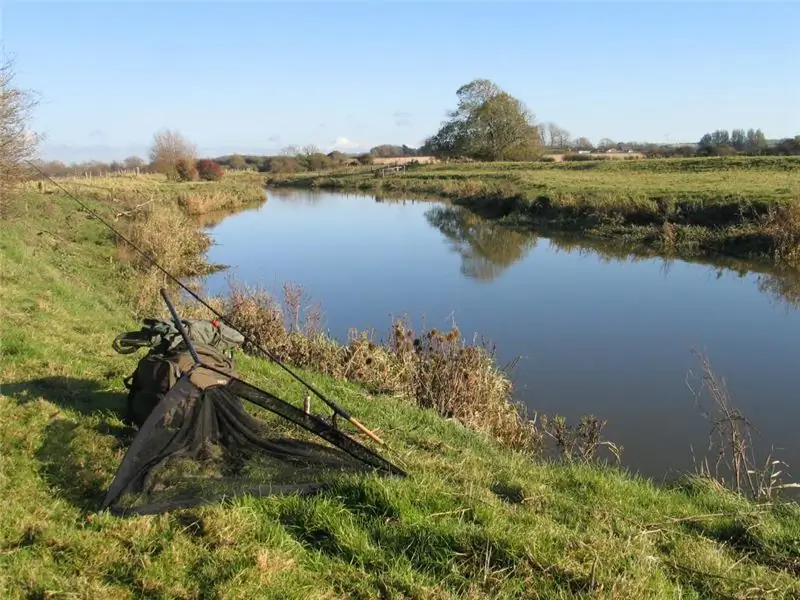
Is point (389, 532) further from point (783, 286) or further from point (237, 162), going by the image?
point (237, 162)

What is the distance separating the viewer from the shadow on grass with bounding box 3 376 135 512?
12.6 feet

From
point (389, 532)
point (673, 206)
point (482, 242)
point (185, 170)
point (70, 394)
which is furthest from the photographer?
point (185, 170)

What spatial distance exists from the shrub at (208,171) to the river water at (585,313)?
32242mm

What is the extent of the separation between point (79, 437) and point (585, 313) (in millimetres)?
11344

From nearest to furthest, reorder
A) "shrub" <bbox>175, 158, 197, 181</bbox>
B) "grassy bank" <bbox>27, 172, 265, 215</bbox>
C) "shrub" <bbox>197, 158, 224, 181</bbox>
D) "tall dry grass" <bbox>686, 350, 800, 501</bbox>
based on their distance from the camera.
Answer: "tall dry grass" <bbox>686, 350, 800, 501</bbox> → "grassy bank" <bbox>27, 172, 265, 215</bbox> → "shrub" <bbox>175, 158, 197, 181</bbox> → "shrub" <bbox>197, 158, 224, 181</bbox>

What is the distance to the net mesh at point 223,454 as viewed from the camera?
Result: 3.62 meters

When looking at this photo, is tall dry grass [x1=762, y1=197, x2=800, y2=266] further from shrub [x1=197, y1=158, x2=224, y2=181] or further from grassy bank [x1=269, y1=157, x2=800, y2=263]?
shrub [x1=197, y1=158, x2=224, y2=181]

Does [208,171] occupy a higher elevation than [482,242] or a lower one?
higher

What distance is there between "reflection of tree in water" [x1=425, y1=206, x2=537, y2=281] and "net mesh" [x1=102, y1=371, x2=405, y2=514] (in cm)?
1405

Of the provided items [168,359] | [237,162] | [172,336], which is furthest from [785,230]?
[237,162]

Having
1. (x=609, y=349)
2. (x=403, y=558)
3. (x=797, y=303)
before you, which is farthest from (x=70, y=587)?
(x=797, y=303)

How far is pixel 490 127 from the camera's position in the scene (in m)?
65.1

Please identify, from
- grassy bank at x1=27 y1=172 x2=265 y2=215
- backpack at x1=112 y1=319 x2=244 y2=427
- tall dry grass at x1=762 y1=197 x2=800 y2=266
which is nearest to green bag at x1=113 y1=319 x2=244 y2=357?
backpack at x1=112 y1=319 x2=244 y2=427

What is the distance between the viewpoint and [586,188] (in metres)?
30.4
